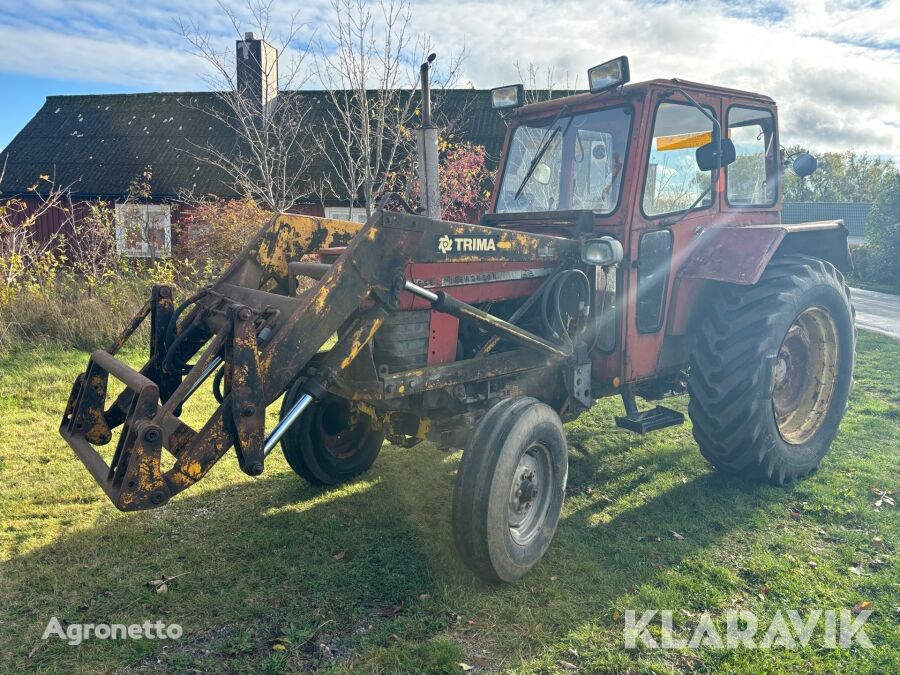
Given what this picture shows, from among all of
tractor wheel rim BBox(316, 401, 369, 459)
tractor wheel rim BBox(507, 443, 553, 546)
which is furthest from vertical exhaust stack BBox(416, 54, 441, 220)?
tractor wheel rim BBox(507, 443, 553, 546)

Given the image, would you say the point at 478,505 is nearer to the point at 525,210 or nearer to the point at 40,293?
the point at 525,210

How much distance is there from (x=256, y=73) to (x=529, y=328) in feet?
46.5

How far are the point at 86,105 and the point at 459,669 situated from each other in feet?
80.0

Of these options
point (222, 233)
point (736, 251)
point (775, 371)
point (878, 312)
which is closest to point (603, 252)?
point (736, 251)

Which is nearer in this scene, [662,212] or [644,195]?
[644,195]

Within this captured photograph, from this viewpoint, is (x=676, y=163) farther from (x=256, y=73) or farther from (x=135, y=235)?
(x=256, y=73)

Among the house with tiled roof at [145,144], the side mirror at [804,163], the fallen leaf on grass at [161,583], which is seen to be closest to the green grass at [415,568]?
the fallen leaf on grass at [161,583]

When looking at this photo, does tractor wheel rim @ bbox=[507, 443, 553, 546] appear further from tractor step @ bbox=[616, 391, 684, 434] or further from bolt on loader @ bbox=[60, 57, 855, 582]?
tractor step @ bbox=[616, 391, 684, 434]

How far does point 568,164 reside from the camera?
4566mm

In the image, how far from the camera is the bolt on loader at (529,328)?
9.82 ft

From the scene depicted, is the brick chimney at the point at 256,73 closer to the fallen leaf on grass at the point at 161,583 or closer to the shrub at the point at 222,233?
the shrub at the point at 222,233

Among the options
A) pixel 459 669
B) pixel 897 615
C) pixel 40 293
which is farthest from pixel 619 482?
pixel 40 293

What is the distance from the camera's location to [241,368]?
2.78 m

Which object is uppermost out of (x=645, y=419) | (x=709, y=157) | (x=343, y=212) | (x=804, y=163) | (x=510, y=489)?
(x=343, y=212)
